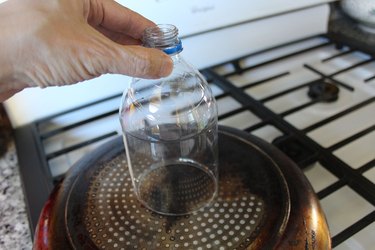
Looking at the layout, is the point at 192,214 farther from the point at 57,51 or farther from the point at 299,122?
the point at 299,122

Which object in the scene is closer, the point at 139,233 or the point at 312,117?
the point at 139,233

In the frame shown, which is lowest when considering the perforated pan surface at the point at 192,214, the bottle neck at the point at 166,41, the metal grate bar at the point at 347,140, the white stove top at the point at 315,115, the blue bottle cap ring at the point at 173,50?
the white stove top at the point at 315,115

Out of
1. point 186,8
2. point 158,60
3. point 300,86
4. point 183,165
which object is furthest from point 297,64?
point 158,60

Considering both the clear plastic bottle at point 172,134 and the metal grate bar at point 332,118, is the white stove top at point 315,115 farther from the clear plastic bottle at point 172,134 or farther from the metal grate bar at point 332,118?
the clear plastic bottle at point 172,134

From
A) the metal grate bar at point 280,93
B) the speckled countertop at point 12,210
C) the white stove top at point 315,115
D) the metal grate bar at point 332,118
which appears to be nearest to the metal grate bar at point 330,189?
the white stove top at point 315,115

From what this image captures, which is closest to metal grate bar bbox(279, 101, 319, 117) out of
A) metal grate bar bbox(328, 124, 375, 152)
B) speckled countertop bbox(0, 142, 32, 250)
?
metal grate bar bbox(328, 124, 375, 152)

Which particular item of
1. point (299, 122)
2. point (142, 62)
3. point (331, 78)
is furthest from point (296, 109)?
point (142, 62)

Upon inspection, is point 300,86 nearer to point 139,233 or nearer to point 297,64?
point 297,64
